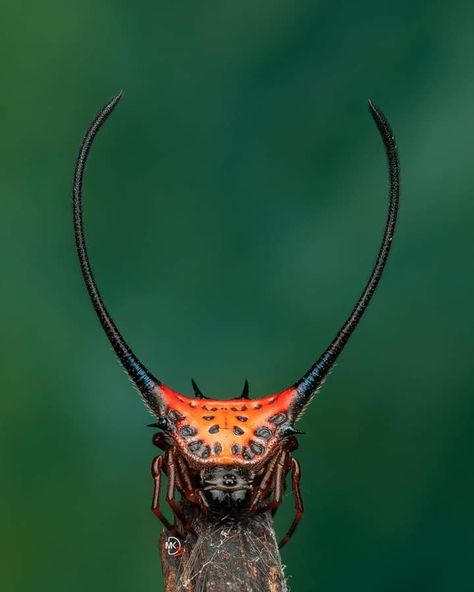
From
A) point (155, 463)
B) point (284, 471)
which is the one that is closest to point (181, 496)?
point (155, 463)

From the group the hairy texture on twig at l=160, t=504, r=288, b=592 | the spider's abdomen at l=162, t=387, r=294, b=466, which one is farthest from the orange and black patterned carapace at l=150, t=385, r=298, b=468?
the hairy texture on twig at l=160, t=504, r=288, b=592

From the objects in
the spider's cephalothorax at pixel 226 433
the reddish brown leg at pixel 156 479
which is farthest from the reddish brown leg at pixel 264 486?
the reddish brown leg at pixel 156 479

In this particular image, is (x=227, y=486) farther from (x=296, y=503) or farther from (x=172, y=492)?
(x=296, y=503)

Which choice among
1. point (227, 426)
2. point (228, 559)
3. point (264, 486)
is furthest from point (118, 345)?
point (228, 559)

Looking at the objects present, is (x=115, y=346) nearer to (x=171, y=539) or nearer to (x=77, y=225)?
(x=77, y=225)

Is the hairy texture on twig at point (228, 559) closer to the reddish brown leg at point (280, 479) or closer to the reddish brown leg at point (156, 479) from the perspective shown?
the reddish brown leg at point (280, 479)

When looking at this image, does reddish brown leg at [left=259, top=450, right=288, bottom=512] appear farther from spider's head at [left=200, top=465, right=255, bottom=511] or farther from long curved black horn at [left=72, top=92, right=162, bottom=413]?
long curved black horn at [left=72, top=92, right=162, bottom=413]
